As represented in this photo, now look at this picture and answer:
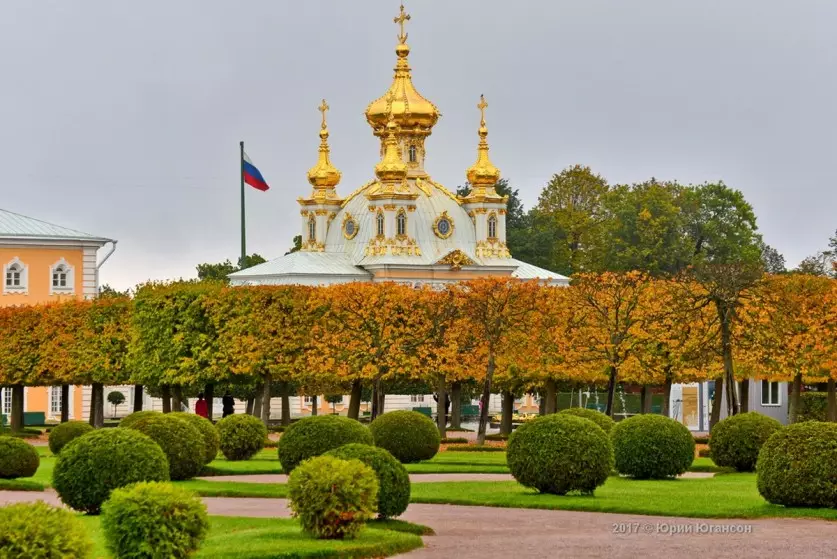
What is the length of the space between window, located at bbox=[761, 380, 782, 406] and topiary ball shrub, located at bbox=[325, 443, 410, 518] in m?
39.2

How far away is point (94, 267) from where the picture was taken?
86438mm

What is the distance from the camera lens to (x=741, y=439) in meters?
36.7

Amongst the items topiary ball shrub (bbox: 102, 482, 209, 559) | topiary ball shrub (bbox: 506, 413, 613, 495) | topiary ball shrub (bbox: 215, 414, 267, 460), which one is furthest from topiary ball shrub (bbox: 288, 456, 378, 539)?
topiary ball shrub (bbox: 215, 414, 267, 460)

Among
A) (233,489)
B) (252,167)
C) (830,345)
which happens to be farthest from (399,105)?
(233,489)

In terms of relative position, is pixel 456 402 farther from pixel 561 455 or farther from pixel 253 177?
pixel 561 455

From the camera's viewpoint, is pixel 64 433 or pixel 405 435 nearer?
pixel 405 435

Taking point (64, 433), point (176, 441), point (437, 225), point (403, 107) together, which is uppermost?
point (403, 107)

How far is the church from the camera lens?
103 m

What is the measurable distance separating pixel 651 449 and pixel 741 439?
6.94ft

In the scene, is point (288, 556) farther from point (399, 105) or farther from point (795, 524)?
point (399, 105)

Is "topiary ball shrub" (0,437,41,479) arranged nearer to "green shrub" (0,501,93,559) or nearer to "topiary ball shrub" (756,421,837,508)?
"topiary ball shrub" (756,421,837,508)

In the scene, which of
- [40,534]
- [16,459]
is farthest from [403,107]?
[40,534]

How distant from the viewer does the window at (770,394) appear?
6378 centimetres

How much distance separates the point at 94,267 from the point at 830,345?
4389 centimetres
